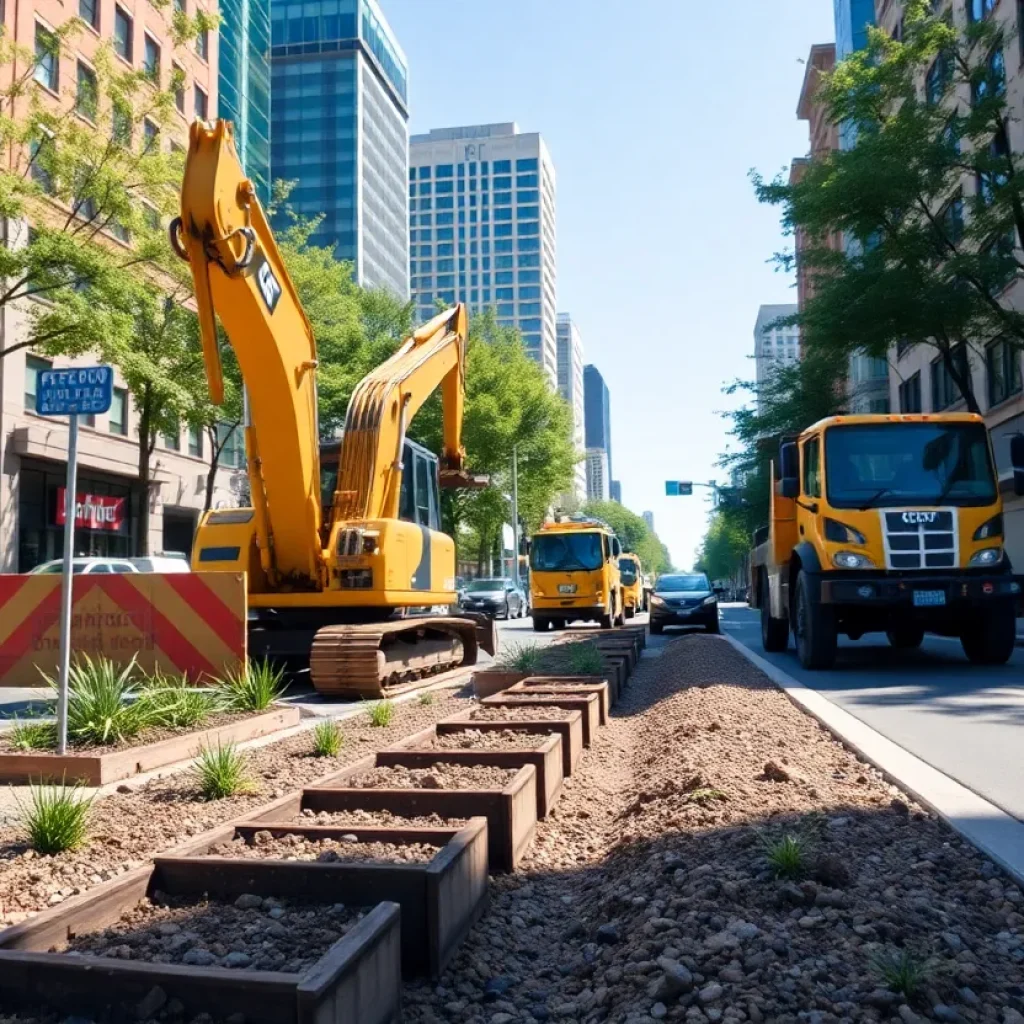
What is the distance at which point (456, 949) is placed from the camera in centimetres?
339

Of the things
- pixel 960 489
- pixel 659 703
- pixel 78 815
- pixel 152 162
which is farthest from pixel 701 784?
pixel 152 162

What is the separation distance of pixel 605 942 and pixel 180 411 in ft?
73.3

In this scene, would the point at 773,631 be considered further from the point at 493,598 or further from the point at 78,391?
the point at 493,598

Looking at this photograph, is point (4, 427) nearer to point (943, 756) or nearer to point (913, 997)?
point (943, 756)

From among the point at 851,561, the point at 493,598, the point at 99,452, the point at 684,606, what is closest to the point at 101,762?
the point at 851,561

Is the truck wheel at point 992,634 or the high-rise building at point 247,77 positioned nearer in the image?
the truck wheel at point 992,634

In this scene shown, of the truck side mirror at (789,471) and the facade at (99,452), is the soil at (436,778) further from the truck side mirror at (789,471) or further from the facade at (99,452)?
the facade at (99,452)

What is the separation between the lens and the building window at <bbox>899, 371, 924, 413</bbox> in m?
37.7

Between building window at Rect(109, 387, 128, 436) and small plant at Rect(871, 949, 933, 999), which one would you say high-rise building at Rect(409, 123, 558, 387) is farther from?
small plant at Rect(871, 949, 933, 999)

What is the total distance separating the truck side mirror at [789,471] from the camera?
12.8 meters

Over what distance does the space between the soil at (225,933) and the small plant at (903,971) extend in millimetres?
1536

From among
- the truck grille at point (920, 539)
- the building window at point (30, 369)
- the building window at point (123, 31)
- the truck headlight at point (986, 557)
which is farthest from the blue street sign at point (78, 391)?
the building window at point (123, 31)

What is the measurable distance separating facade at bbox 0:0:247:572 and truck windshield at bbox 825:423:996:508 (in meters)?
16.8

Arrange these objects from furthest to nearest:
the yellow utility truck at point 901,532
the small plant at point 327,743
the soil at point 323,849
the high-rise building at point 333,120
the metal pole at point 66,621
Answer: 1. the high-rise building at point 333,120
2. the yellow utility truck at point 901,532
3. the small plant at point 327,743
4. the metal pole at point 66,621
5. the soil at point 323,849
